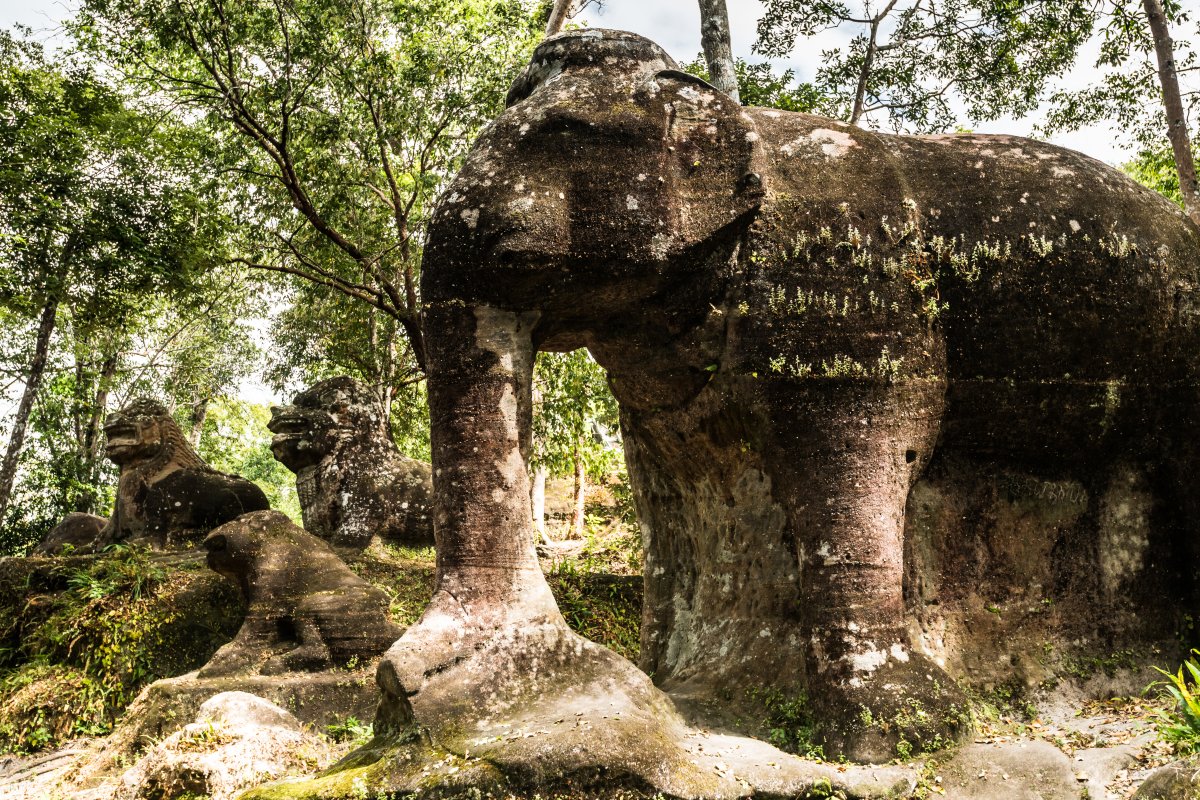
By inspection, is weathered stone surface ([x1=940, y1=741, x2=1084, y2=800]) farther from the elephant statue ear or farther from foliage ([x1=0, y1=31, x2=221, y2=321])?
foliage ([x1=0, y1=31, x2=221, y2=321])

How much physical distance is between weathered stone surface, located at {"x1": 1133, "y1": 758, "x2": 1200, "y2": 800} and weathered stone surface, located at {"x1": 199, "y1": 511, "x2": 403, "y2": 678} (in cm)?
574

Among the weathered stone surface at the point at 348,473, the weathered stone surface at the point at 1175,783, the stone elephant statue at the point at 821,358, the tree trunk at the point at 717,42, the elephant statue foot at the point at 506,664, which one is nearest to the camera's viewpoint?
the weathered stone surface at the point at 1175,783

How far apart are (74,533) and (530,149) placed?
11.2m

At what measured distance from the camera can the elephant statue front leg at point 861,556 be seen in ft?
12.4

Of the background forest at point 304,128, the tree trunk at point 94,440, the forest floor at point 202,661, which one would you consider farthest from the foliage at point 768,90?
the tree trunk at point 94,440

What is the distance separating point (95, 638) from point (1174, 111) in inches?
469

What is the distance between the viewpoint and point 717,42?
11.0m

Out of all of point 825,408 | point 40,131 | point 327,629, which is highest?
point 40,131

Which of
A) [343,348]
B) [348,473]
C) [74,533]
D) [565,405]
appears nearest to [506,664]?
[348,473]

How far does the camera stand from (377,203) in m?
15.4

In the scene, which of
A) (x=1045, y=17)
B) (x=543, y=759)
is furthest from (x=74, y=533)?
(x=1045, y=17)

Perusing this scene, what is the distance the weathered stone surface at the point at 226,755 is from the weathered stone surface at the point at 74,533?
8739 millimetres

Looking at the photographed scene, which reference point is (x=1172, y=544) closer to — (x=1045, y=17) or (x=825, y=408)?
(x=825, y=408)

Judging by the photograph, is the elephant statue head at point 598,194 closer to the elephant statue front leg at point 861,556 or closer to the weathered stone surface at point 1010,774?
the elephant statue front leg at point 861,556
